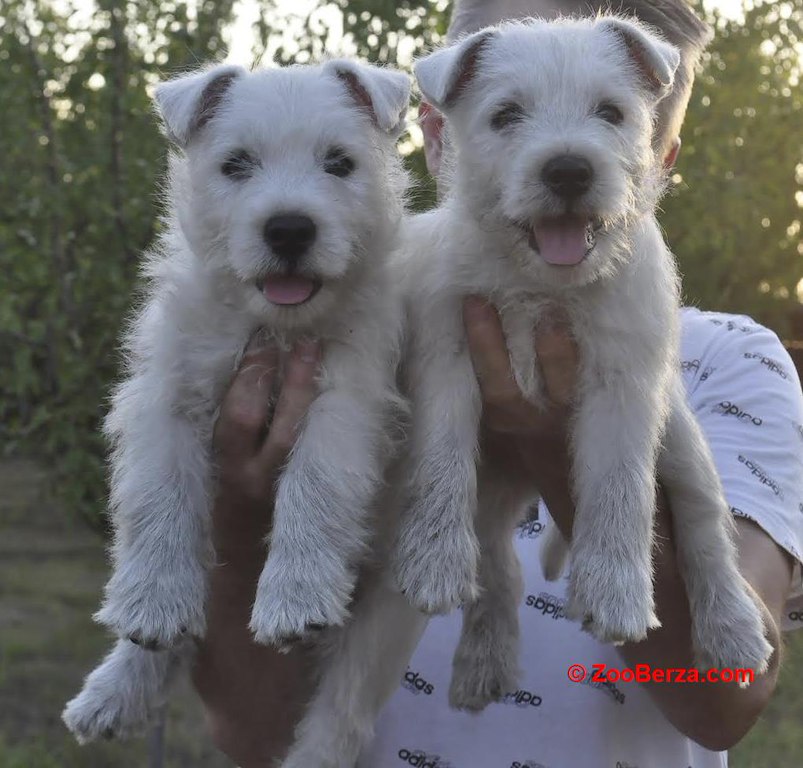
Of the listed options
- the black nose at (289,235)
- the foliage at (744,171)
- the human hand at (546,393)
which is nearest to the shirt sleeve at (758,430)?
the human hand at (546,393)

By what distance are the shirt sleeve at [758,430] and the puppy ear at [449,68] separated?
47.5 inches

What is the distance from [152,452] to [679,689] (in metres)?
1.43

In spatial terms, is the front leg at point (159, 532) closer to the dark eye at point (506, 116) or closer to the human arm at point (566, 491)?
the human arm at point (566, 491)

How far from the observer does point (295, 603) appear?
8.52ft

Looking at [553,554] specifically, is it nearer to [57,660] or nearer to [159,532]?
[159,532]

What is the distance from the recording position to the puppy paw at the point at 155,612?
2666 mm

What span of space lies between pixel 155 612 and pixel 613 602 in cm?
104

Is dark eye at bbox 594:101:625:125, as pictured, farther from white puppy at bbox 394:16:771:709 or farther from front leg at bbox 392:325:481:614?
front leg at bbox 392:325:481:614

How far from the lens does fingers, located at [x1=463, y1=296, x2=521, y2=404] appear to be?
111 inches

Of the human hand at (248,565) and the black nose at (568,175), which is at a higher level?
the black nose at (568,175)

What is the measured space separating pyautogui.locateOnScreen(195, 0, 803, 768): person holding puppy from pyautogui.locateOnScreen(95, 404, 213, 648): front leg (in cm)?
11

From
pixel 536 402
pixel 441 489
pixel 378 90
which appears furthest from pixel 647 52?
pixel 441 489

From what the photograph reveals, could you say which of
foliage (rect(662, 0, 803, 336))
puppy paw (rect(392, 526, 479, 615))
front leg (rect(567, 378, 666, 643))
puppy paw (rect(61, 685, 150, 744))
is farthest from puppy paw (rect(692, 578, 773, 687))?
foliage (rect(662, 0, 803, 336))

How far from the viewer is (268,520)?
3.12 meters
